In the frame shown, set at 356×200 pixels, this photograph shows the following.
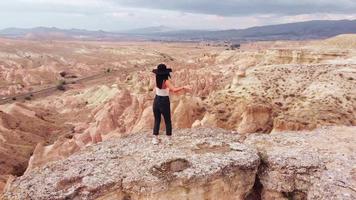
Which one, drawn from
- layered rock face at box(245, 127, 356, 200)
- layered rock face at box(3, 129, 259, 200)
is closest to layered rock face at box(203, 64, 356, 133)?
layered rock face at box(245, 127, 356, 200)

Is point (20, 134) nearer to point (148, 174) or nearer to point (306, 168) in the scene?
point (148, 174)

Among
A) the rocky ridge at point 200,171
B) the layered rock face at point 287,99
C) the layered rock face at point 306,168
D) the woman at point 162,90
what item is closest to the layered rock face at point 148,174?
the rocky ridge at point 200,171

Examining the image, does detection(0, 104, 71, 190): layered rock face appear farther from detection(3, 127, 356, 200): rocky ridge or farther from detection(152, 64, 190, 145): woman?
detection(152, 64, 190, 145): woman

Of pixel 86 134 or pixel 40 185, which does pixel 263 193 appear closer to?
pixel 40 185

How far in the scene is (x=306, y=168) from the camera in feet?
34.9

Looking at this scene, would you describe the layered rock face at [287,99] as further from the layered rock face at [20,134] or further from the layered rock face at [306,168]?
the layered rock face at [20,134]

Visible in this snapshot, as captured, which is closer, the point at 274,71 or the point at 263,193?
the point at 263,193

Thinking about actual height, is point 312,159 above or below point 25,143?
above

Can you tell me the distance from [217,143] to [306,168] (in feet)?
7.79

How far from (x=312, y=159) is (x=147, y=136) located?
4.44m

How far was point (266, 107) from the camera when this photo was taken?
882 inches

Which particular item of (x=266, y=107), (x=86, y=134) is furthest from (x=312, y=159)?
(x=86, y=134)

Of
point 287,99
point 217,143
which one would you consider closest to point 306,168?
point 217,143

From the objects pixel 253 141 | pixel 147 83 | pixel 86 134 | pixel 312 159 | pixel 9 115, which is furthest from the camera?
pixel 147 83
